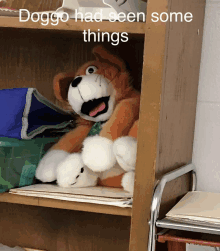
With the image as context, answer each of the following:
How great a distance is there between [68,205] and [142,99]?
291mm

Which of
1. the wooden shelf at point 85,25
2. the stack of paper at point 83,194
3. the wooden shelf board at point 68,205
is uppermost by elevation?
the wooden shelf at point 85,25

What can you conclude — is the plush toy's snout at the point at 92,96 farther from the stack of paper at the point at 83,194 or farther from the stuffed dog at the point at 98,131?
the stack of paper at the point at 83,194

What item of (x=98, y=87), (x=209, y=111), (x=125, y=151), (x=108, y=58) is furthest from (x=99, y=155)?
(x=209, y=111)

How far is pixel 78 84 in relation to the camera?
972mm

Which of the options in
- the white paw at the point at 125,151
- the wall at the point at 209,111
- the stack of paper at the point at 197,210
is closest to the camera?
the stack of paper at the point at 197,210

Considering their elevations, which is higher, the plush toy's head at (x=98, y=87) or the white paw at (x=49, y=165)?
the plush toy's head at (x=98, y=87)

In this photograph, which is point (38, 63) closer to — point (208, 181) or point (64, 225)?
point (64, 225)

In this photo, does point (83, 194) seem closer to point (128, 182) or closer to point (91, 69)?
point (128, 182)

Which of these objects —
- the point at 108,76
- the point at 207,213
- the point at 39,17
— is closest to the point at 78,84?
the point at 108,76

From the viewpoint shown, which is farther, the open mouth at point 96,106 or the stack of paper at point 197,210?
the open mouth at point 96,106

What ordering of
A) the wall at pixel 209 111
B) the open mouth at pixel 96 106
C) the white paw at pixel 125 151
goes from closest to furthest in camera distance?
1. the white paw at pixel 125 151
2. the open mouth at pixel 96 106
3. the wall at pixel 209 111

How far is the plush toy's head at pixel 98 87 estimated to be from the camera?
3.16ft

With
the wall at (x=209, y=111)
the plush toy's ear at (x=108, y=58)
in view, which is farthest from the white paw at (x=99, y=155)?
the wall at (x=209, y=111)

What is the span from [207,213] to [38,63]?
725 millimetres
